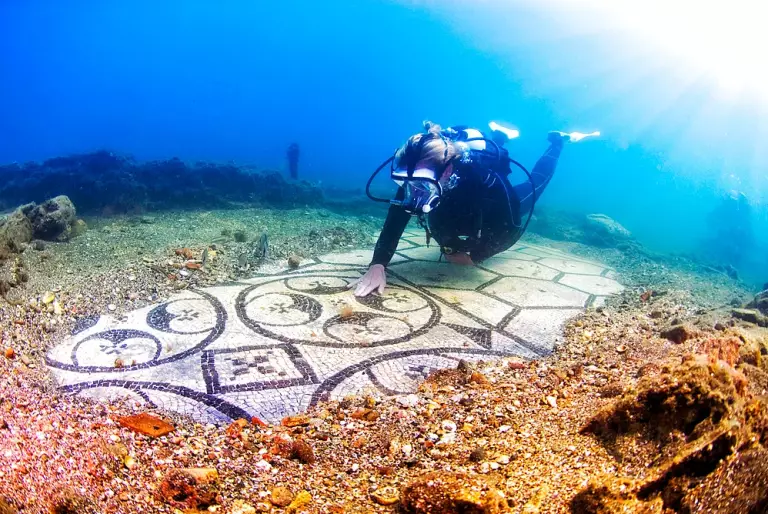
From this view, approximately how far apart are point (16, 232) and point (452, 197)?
6.66m

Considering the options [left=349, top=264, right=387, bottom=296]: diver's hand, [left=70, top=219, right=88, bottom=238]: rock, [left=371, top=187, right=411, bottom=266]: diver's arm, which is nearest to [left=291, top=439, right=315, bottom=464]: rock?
[left=349, top=264, right=387, bottom=296]: diver's hand

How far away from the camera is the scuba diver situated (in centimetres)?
476

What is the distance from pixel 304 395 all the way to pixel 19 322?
2.66 m

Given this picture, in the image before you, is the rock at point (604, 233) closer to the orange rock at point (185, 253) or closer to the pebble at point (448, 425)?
the orange rock at point (185, 253)

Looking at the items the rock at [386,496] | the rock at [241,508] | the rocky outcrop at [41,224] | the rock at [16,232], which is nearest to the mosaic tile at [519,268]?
the rock at [386,496]

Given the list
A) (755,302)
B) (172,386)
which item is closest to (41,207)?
(172,386)

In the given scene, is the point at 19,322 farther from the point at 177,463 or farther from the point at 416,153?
the point at 416,153

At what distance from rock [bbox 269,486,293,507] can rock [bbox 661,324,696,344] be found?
3.11 m

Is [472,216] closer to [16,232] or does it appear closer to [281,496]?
[281,496]

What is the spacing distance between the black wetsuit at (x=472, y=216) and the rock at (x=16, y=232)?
16.9ft

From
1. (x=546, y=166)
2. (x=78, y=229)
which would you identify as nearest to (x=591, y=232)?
(x=546, y=166)

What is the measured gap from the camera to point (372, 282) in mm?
5395

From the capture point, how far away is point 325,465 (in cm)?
191

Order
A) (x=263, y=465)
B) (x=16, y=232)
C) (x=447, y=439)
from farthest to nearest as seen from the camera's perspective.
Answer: (x=16, y=232) < (x=447, y=439) < (x=263, y=465)
